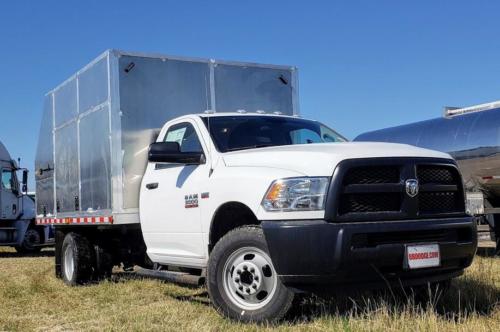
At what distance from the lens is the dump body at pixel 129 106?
8.06 meters

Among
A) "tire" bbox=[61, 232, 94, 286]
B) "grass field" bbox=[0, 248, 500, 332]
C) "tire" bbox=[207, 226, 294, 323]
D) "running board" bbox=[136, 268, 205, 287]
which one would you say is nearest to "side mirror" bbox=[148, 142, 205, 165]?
"tire" bbox=[207, 226, 294, 323]

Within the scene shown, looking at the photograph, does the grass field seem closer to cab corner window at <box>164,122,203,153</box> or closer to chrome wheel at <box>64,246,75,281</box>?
chrome wheel at <box>64,246,75,281</box>

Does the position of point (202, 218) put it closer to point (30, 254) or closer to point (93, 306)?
point (93, 306)

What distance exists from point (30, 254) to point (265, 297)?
16617mm

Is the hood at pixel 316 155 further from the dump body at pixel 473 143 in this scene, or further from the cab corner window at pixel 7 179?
the cab corner window at pixel 7 179

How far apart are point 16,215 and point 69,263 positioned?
445 inches

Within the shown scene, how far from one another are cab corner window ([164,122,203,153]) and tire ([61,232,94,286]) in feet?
9.75

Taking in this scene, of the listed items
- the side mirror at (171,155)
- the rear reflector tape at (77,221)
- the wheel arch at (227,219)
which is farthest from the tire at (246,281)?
the rear reflector tape at (77,221)

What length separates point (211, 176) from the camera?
603cm

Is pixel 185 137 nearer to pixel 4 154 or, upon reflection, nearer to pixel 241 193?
pixel 241 193

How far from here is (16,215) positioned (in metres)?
20.0

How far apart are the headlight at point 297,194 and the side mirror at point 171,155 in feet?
4.14

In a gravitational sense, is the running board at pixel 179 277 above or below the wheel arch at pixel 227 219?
below

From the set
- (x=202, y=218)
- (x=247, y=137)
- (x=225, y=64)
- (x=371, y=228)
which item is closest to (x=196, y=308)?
(x=202, y=218)
